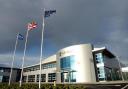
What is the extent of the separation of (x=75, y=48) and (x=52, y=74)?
Result: 19.3 meters

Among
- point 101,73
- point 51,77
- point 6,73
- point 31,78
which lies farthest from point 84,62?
point 6,73

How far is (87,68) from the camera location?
48594 mm

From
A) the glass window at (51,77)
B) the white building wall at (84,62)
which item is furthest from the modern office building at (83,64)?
the glass window at (51,77)

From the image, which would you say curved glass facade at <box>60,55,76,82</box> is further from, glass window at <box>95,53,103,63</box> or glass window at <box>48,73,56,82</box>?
glass window at <box>48,73,56,82</box>

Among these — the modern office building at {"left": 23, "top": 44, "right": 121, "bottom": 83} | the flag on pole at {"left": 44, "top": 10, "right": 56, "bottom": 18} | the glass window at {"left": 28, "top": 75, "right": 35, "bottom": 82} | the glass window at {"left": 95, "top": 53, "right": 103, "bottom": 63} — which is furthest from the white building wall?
the glass window at {"left": 28, "top": 75, "right": 35, "bottom": 82}

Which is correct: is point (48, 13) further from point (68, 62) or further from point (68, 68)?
point (68, 68)

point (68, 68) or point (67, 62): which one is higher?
point (67, 62)

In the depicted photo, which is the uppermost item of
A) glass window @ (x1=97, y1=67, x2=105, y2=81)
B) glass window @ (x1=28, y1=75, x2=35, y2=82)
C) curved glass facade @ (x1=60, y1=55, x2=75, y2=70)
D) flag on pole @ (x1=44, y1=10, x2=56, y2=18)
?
flag on pole @ (x1=44, y1=10, x2=56, y2=18)

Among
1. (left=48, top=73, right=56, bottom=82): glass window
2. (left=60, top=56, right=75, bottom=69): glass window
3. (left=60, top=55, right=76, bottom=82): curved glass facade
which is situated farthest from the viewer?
(left=48, top=73, right=56, bottom=82): glass window

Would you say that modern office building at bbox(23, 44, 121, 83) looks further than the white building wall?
Yes

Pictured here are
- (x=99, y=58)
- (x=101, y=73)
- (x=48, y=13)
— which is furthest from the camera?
(x=99, y=58)

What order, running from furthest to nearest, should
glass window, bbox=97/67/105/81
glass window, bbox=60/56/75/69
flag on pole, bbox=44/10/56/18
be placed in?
1. glass window, bbox=60/56/75/69
2. glass window, bbox=97/67/105/81
3. flag on pole, bbox=44/10/56/18

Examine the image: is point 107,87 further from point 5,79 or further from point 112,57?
point 5,79

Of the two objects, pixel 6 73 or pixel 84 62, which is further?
pixel 6 73
